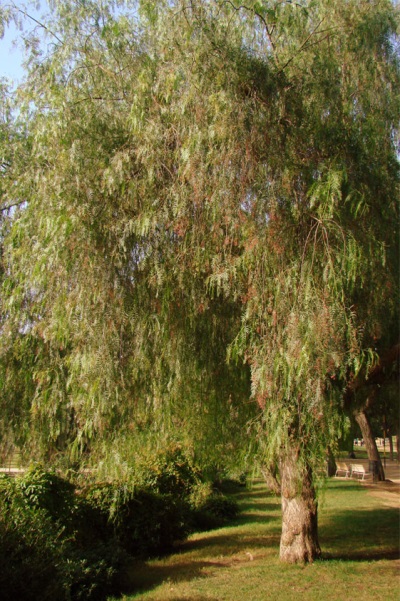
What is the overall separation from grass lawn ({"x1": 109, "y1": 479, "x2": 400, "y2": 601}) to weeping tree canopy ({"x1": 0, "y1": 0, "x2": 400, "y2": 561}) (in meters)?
1.70

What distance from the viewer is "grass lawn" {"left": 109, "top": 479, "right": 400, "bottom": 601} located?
24.3 feet

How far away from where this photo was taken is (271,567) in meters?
8.70

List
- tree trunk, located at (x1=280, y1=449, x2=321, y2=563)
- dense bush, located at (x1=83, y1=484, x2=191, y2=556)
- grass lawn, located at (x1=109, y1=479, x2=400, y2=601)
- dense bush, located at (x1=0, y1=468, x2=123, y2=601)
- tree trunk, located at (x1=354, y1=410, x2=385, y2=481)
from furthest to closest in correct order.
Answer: tree trunk, located at (x1=354, y1=410, x2=385, y2=481) → dense bush, located at (x1=83, y1=484, x2=191, y2=556) → tree trunk, located at (x1=280, y1=449, x2=321, y2=563) → grass lawn, located at (x1=109, y1=479, x2=400, y2=601) → dense bush, located at (x1=0, y1=468, x2=123, y2=601)

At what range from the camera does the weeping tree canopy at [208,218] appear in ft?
18.3

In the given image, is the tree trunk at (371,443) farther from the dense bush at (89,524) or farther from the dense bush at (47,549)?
the dense bush at (47,549)

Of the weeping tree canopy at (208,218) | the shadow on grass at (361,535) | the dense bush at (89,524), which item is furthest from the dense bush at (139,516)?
the weeping tree canopy at (208,218)

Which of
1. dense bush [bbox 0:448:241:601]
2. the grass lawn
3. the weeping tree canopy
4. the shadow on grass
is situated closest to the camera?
dense bush [bbox 0:448:241:601]

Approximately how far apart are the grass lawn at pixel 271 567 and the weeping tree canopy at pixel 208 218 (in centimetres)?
170

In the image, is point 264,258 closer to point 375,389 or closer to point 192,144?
point 192,144

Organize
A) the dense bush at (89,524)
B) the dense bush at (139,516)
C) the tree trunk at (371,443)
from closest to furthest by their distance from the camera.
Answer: the dense bush at (89,524) → the dense bush at (139,516) → the tree trunk at (371,443)

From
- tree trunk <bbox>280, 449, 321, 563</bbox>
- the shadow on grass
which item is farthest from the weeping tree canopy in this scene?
the shadow on grass

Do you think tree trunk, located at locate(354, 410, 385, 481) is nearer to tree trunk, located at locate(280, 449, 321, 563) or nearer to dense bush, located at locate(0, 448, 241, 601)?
dense bush, located at locate(0, 448, 241, 601)

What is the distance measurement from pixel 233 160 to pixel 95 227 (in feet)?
5.25

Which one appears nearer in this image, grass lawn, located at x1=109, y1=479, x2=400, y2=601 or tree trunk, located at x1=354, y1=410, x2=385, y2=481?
grass lawn, located at x1=109, y1=479, x2=400, y2=601
